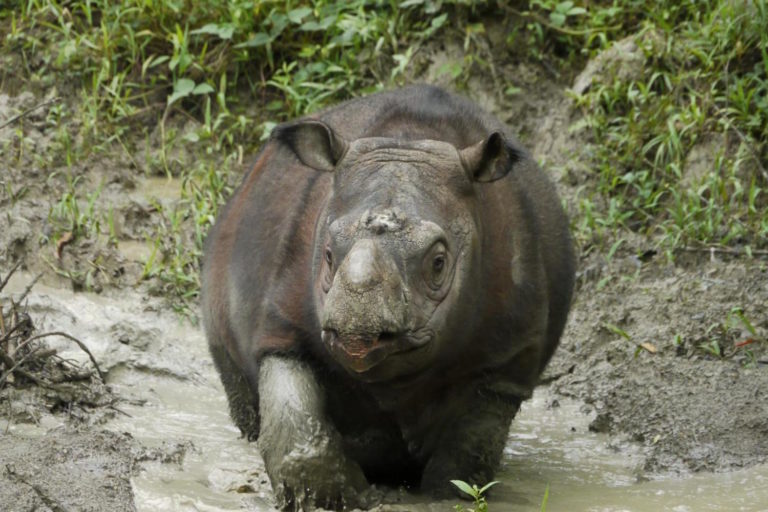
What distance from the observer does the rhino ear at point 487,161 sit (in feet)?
17.0

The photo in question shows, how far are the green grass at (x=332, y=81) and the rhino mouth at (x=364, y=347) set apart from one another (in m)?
3.75

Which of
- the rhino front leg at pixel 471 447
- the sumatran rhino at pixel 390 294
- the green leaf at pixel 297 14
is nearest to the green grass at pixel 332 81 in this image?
the green leaf at pixel 297 14

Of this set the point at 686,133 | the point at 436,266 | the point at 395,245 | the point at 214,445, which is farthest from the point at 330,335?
the point at 686,133

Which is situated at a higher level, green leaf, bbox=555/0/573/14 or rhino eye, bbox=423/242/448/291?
green leaf, bbox=555/0/573/14

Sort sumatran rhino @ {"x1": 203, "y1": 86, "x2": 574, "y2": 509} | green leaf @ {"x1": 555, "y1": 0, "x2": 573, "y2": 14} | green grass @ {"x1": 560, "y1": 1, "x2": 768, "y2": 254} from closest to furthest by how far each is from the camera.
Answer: sumatran rhino @ {"x1": 203, "y1": 86, "x2": 574, "y2": 509} → green grass @ {"x1": 560, "y1": 1, "x2": 768, "y2": 254} → green leaf @ {"x1": 555, "y1": 0, "x2": 573, "y2": 14}

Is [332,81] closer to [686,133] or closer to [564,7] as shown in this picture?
[564,7]

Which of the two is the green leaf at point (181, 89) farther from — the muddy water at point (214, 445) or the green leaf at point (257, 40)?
the muddy water at point (214, 445)

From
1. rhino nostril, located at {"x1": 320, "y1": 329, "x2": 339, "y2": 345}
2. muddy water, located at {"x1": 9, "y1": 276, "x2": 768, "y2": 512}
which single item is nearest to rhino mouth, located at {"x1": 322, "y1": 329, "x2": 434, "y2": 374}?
rhino nostril, located at {"x1": 320, "y1": 329, "x2": 339, "y2": 345}

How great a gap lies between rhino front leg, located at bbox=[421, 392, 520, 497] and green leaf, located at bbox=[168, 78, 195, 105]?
4.62 metres

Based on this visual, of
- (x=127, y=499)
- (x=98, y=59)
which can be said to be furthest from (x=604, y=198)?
(x=127, y=499)

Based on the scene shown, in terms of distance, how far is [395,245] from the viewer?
462 cm

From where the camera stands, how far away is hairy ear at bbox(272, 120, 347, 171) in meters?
5.23

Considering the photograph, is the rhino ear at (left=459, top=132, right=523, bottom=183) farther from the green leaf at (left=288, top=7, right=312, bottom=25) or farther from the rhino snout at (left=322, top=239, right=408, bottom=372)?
the green leaf at (left=288, top=7, right=312, bottom=25)

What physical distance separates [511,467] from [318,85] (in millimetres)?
3920
